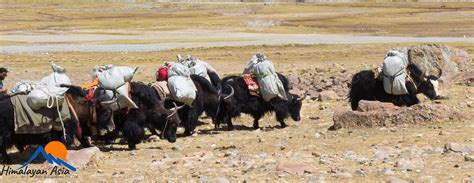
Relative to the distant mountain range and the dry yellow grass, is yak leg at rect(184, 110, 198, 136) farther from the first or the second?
the dry yellow grass

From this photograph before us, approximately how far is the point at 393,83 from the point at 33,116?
6.25 m

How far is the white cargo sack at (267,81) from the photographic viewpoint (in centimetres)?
1284

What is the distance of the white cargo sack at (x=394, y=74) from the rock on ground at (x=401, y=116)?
197 cm

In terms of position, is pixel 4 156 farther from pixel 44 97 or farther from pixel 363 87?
pixel 363 87

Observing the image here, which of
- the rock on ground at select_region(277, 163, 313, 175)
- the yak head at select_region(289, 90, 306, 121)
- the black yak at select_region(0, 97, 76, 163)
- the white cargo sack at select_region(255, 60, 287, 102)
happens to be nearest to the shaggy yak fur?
the white cargo sack at select_region(255, 60, 287, 102)

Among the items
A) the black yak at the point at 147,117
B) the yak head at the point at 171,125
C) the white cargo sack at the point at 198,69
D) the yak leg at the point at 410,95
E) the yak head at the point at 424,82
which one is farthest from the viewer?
the yak head at the point at 424,82

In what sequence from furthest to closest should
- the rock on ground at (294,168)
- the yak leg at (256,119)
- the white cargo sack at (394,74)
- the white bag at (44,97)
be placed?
1. the yak leg at (256,119)
2. the white cargo sack at (394,74)
3. the white bag at (44,97)
4. the rock on ground at (294,168)

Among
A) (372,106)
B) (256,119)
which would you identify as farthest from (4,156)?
(372,106)

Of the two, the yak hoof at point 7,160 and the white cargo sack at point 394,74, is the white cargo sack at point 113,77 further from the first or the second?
the white cargo sack at point 394,74

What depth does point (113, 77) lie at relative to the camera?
10172 millimetres

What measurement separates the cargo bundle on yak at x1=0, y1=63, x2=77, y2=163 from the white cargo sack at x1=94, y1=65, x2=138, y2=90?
848 mm

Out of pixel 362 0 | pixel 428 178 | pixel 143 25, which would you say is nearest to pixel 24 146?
pixel 428 178

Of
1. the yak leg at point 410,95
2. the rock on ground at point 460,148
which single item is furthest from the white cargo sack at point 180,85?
the rock on ground at point 460,148

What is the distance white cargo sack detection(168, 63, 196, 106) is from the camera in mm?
11539
